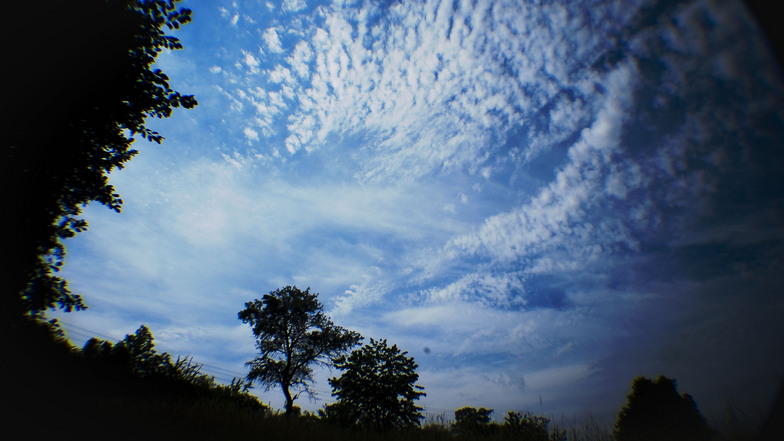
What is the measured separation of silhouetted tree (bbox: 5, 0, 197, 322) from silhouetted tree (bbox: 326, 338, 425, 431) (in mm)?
21608

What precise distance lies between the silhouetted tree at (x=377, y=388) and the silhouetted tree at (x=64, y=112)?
21.6m

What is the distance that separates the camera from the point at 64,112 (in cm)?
703

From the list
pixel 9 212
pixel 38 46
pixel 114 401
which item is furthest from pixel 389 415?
pixel 38 46

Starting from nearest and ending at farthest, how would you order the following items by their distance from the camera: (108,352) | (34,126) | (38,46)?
(38,46), (34,126), (108,352)

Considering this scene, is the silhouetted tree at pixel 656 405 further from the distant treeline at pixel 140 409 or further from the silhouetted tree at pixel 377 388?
the distant treeline at pixel 140 409

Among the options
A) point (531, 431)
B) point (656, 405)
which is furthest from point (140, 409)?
point (656, 405)

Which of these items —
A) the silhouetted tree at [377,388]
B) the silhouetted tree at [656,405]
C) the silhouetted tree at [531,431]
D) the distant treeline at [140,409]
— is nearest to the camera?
the distant treeline at [140,409]

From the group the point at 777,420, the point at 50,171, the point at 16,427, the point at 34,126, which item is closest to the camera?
the point at 16,427

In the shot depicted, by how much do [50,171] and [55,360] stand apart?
20.1ft

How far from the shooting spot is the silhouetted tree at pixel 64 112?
640 centimetres

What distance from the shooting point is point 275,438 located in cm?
699

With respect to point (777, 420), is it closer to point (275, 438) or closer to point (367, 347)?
point (275, 438)

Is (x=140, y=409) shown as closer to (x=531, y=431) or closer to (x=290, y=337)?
(x=531, y=431)

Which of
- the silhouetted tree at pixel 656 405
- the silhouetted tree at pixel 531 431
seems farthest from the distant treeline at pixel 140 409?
the silhouetted tree at pixel 656 405
